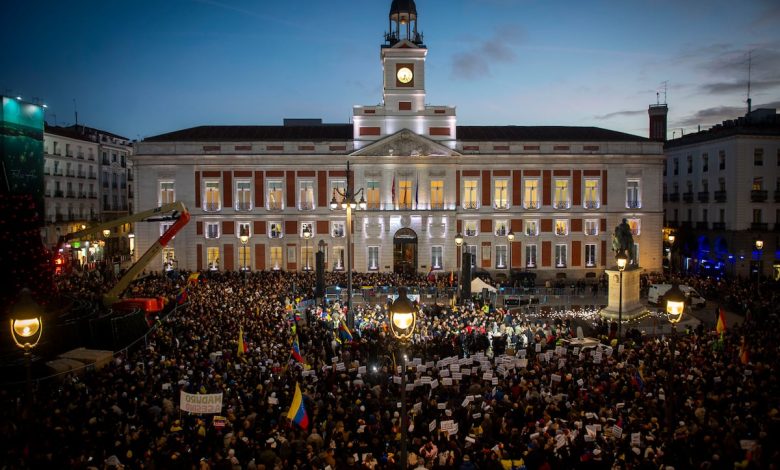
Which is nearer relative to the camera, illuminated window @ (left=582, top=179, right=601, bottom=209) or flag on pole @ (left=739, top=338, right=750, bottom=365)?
flag on pole @ (left=739, top=338, right=750, bottom=365)

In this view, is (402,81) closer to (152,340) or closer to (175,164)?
(175,164)

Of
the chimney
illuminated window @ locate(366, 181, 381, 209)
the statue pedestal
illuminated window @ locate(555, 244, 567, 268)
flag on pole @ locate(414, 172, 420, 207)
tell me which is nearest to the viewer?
the statue pedestal

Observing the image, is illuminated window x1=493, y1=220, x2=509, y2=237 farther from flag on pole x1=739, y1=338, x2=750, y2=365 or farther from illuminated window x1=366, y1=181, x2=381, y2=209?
flag on pole x1=739, y1=338, x2=750, y2=365

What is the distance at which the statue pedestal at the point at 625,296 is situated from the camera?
97.3 feet

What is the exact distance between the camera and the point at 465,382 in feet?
59.9

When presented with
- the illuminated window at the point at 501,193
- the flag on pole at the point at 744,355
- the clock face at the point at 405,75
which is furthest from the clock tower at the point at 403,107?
the flag on pole at the point at 744,355

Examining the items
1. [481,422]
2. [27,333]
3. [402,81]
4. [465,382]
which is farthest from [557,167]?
[27,333]

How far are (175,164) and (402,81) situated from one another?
19891 millimetres

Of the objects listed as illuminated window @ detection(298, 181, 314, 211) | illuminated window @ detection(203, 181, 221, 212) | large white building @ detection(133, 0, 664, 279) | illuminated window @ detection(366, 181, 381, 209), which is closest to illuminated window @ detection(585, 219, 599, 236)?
large white building @ detection(133, 0, 664, 279)

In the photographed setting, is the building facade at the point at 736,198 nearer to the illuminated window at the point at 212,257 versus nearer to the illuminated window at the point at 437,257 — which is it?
the illuminated window at the point at 437,257

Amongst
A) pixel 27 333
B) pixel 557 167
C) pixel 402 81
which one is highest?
pixel 402 81

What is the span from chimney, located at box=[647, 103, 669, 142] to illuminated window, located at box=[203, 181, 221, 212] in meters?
46.6

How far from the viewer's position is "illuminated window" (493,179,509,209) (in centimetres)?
4941

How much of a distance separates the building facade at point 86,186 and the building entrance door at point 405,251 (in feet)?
83.5
